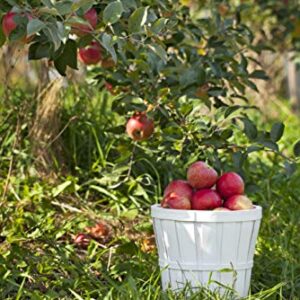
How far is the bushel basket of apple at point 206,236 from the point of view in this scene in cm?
236

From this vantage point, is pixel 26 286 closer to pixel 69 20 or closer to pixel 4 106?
pixel 69 20

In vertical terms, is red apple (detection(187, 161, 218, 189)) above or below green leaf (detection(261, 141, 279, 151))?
above

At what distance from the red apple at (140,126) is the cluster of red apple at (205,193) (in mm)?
514

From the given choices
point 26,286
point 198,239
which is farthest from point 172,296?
point 26,286

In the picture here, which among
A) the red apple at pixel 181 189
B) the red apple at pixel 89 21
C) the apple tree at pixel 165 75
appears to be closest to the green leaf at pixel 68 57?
the apple tree at pixel 165 75

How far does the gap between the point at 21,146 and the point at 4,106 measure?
0.19 meters

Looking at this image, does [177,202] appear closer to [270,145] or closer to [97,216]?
[270,145]

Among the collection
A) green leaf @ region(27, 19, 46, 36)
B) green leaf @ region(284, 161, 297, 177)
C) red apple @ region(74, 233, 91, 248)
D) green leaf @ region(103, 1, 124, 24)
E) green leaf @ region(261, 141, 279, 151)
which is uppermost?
green leaf @ region(27, 19, 46, 36)

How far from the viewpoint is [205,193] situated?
2.44 m

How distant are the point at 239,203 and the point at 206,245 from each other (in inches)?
6.3

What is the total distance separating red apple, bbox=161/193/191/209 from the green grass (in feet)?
0.72

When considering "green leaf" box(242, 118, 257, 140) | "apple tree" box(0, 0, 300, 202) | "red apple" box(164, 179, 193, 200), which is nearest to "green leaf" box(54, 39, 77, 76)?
"apple tree" box(0, 0, 300, 202)

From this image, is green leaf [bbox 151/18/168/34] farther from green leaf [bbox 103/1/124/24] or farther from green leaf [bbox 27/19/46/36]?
green leaf [bbox 27/19/46/36]

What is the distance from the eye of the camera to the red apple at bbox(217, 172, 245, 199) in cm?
249
